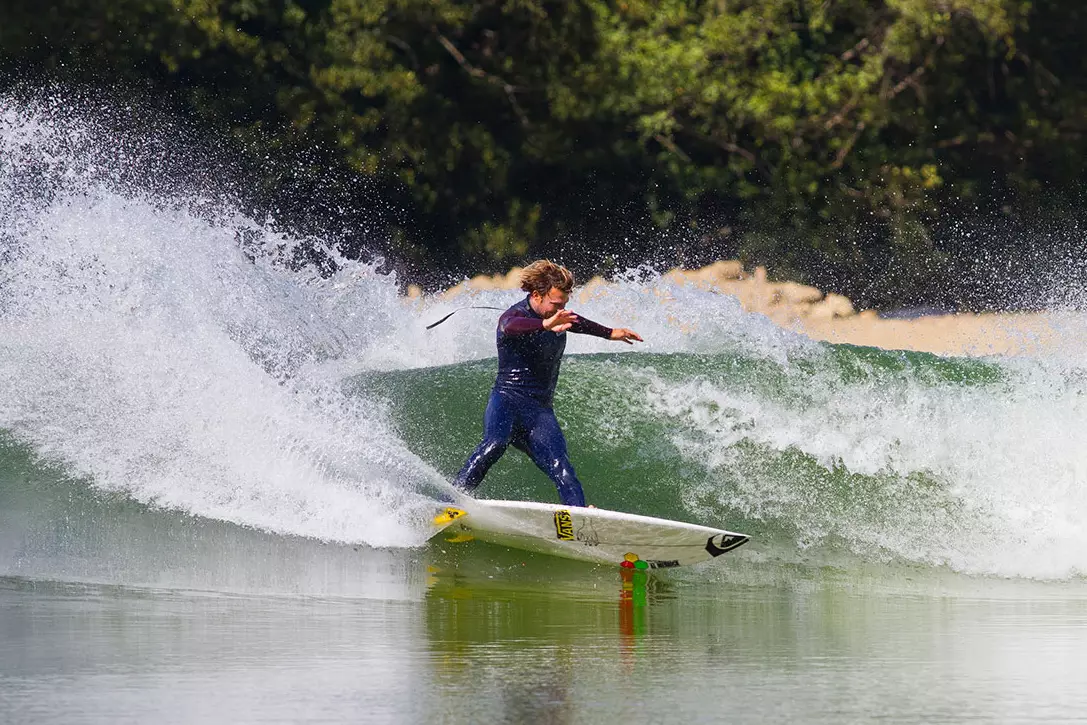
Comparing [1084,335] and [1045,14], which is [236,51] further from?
[1084,335]

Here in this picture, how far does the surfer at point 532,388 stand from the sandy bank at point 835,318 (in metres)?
11.5

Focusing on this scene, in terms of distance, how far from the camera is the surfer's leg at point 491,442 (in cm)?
942

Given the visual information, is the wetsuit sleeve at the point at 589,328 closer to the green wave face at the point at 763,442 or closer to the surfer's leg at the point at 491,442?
the surfer's leg at the point at 491,442

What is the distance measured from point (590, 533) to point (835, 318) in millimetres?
16309

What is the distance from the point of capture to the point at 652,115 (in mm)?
25297

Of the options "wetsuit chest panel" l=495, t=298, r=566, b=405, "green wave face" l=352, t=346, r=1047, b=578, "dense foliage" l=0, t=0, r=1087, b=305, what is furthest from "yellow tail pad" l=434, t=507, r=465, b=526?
"dense foliage" l=0, t=0, r=1087, b=305

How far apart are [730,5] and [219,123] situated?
22.9 feet

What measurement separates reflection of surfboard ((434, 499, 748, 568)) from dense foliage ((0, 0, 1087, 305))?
629 inches

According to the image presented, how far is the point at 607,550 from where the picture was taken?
30.3 feet

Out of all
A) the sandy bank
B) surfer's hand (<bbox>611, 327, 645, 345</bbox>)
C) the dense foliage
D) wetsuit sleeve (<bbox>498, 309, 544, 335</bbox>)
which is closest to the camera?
surfer's hand (<bbox>611, 327, 645, 345</bbox>)

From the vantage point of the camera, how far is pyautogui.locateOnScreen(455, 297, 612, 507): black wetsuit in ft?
30.6

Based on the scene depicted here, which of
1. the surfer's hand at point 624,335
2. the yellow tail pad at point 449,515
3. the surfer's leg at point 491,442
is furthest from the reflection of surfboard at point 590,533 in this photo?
the surfer's hand at point 624,335

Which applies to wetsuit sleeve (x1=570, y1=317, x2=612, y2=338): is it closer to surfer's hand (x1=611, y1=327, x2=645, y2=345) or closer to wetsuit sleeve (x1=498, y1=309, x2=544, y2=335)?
surfer's hand (x1=611, y1=327, x2=645, y2=345)

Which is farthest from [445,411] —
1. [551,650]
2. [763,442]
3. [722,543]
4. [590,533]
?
[551,650]
